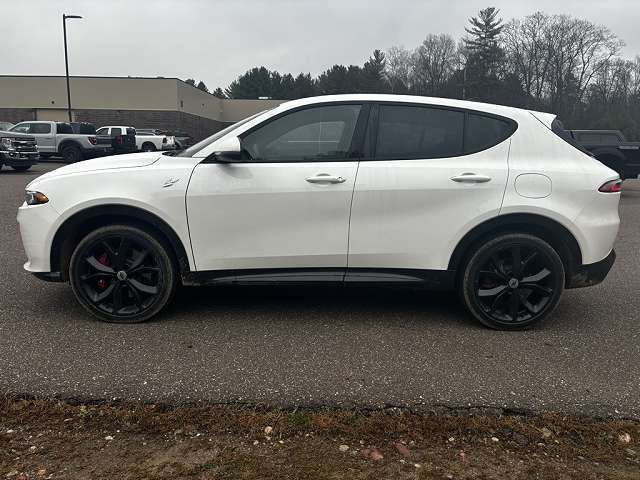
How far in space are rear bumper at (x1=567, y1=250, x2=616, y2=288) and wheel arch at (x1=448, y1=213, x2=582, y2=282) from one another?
0.11 feet

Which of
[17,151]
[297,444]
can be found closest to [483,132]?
[297,444]

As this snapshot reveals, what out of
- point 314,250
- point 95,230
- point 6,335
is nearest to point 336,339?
point 314,250

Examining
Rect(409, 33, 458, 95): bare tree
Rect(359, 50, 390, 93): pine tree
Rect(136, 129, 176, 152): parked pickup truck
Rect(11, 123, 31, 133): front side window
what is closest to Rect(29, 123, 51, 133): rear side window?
Rect(11, 123, 31, 133): front side window

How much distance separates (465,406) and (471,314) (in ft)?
4.11

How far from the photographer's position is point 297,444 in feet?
8.29

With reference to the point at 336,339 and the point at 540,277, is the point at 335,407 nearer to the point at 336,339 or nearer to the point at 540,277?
the point at 336,339

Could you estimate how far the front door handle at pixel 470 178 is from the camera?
3.80 m

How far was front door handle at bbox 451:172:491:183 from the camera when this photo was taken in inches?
150

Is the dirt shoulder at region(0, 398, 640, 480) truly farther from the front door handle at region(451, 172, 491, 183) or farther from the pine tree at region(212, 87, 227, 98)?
the pine tree at region(212, 87, 227, 98)

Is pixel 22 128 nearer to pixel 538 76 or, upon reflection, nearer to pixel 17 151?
pixel 17 151

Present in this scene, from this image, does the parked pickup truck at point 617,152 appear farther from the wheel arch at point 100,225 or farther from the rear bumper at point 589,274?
the wheel arch at point 100,225

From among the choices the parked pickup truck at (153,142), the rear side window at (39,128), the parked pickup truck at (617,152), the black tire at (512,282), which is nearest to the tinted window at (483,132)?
the black tire at (512,282)

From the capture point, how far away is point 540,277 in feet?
12.9

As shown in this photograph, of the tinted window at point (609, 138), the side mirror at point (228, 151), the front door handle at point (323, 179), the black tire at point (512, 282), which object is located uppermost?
the tinted window at point (609, 138)
